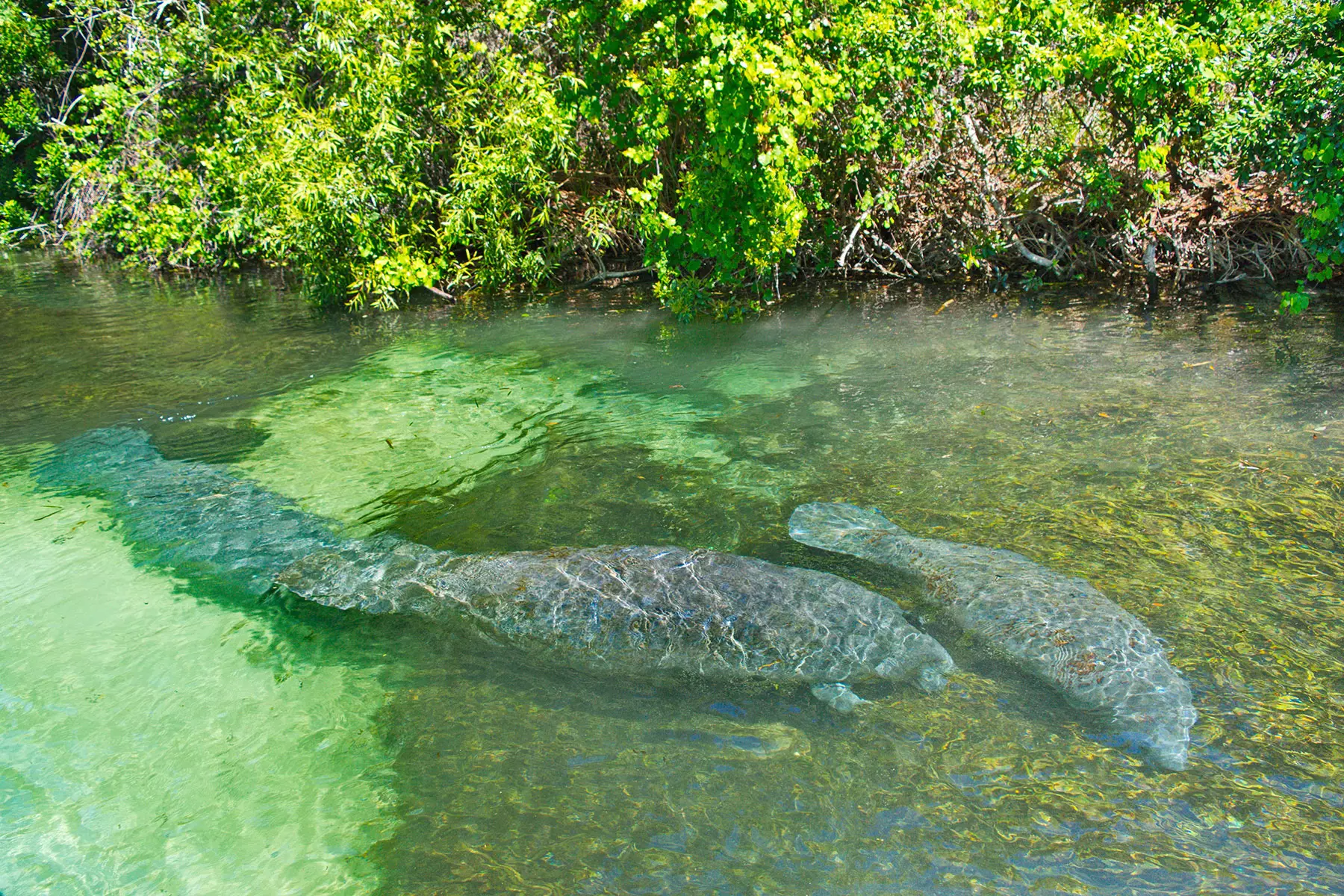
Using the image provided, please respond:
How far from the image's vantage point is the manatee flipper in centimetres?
352

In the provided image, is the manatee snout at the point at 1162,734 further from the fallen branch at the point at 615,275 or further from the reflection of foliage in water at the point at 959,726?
the fallen branch at the point at 615,275

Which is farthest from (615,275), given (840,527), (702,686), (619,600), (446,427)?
(702,686)

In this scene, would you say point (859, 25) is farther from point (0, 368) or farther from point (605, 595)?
point (0, 368)

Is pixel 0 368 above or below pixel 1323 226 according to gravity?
below

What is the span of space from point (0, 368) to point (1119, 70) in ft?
36.9

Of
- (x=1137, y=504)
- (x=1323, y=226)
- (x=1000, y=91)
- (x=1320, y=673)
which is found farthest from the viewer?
(x=1000, y=91)

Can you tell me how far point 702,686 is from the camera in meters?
3.65

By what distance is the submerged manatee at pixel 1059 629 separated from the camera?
3.33 m

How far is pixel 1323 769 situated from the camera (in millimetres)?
3078

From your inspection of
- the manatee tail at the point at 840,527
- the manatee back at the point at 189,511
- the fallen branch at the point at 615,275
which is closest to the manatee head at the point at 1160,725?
the manatee tail at the point at 840,527

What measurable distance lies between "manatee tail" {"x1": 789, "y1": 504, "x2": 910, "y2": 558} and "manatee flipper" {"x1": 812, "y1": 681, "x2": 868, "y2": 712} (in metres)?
1.08

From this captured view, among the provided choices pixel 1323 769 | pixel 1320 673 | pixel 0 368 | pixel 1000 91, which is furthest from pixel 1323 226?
pixel 0 368

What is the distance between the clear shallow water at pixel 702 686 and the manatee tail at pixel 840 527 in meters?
0.11

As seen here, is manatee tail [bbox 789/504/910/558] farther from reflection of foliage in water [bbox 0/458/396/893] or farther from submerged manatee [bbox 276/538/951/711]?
reflection of foliage in water [bbox 0/458/396/893]
